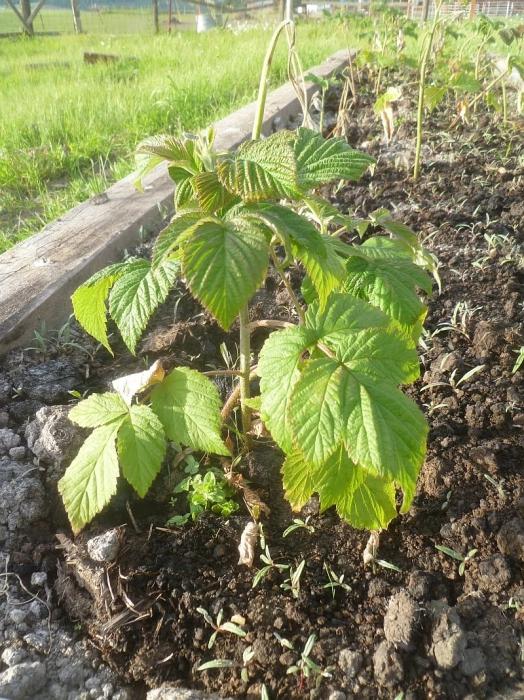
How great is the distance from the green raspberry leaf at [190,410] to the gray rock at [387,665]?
0.42m

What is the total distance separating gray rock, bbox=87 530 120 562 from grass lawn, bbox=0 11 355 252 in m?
1.72

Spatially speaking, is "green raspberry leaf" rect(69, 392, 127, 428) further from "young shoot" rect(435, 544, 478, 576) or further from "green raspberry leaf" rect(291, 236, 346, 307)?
"young shoot" rect(435, 544, 478, 576)

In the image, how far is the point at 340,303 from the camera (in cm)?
107

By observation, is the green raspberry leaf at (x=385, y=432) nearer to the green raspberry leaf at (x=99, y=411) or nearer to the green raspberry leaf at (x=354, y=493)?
the green raspberry leaf at (x=354, y=493)

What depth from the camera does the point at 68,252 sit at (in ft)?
6.73

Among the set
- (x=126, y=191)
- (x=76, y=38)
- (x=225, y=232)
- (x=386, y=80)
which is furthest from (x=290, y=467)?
(x=76, y=38)

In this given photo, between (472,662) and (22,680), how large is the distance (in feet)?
2.50

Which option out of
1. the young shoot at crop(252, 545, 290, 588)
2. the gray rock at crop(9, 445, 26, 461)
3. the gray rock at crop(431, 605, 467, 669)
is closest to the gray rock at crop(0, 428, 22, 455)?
the gray rock at crop(9, 445, 26, 461)

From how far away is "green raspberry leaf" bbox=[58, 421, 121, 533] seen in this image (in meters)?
1.11

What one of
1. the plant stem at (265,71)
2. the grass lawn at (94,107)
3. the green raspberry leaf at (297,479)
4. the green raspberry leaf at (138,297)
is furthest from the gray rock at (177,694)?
the grass lawn at (94,107)

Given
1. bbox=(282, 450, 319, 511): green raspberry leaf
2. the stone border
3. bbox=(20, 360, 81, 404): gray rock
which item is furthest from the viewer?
the stone border

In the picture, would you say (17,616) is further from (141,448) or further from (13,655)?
(141,448)

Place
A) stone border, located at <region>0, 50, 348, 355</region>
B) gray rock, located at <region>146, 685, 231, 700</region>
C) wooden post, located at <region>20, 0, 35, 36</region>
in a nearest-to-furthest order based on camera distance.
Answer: gray rock, located at <region>146, 685, 231, 700</region> < stone border, located at <region>0, 50, 348, 355</region> < wooden post, located at <region>20, 0, 35, 36</region>

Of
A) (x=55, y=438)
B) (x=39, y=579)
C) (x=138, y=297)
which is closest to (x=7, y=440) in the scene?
(x=55, y=438)
